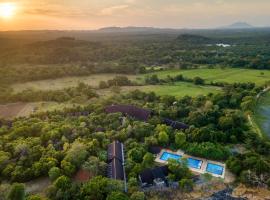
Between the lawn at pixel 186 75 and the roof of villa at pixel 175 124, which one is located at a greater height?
the roof of villa at pixel 175 124

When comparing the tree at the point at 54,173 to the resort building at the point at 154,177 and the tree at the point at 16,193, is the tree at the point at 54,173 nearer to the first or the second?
the tree at the point at 16,193

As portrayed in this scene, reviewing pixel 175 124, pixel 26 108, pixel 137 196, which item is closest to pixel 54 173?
pixel 137 196

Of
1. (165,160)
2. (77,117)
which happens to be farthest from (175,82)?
(165,160)

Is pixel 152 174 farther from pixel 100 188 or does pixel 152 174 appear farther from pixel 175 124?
pixel 175 124

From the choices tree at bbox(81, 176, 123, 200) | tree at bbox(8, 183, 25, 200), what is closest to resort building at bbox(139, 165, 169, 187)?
tree at bbox(81, 176, 123, 200)

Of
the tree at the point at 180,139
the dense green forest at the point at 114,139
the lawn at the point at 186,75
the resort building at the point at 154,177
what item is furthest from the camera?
the lawn at the point at 186,75

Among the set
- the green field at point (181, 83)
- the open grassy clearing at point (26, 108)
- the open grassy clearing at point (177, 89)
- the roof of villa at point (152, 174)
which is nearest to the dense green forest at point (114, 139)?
the roof of villa at point (152, 174)

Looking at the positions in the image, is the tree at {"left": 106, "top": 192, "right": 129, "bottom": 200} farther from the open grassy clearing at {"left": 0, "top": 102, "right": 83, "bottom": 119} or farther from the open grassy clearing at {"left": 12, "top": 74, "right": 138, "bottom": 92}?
the open grassy clearing at {"left": 12, "top": 74, "right": 138, "bottom": 92}

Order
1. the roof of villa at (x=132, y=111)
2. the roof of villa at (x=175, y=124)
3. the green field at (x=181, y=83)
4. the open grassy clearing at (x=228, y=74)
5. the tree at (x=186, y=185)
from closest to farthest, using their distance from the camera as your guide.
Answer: the tree at (x=186, y=185)
the roof of villa at (x=175, y=124)
the roof of villa at (x=132, y=111)
the green field at (x=181, y=83)
the open grassy clearing at (x=228, y=74)
